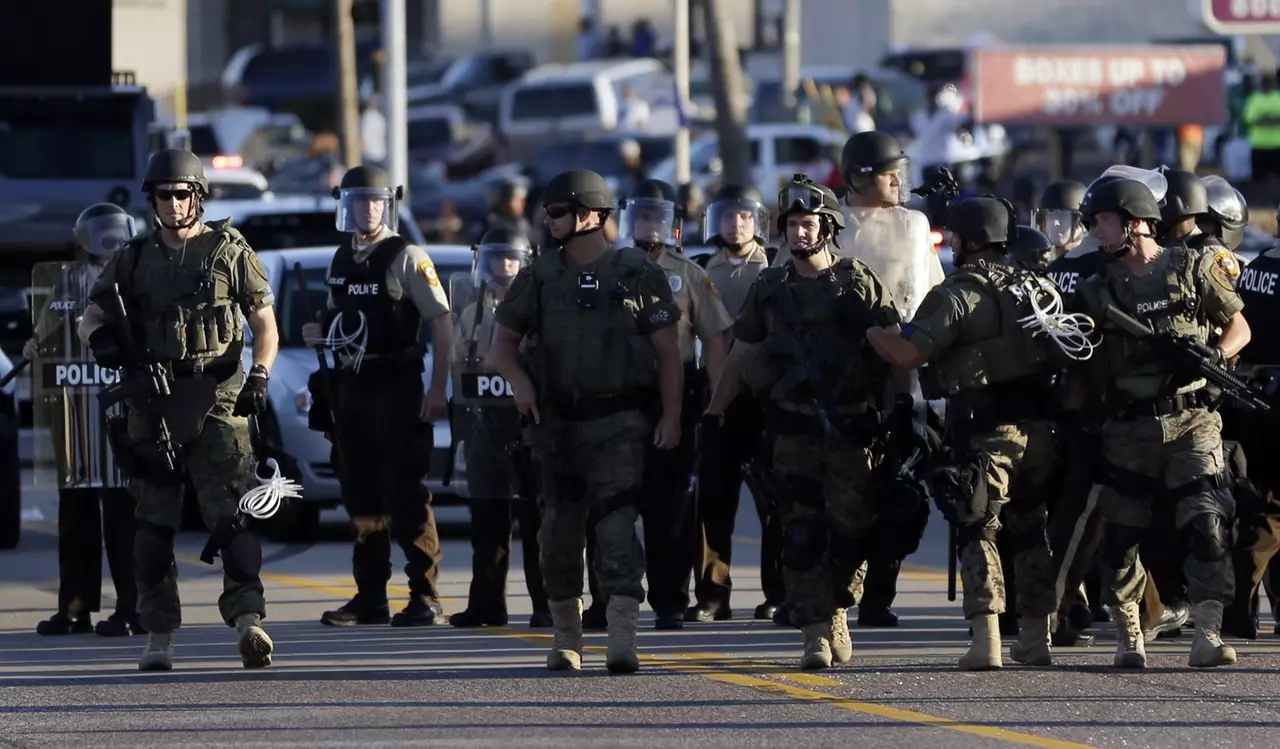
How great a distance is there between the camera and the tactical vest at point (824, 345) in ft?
30.1

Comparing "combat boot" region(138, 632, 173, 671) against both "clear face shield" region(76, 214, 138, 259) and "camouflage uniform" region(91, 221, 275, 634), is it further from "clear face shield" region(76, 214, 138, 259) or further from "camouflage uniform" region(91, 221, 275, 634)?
Answer: "clear face shield" region(76, 214, 138, 259)

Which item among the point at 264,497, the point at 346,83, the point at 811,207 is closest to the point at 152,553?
the point at 264,497

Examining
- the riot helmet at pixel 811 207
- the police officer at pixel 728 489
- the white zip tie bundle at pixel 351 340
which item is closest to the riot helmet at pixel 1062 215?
the police officer at pixel 728 489

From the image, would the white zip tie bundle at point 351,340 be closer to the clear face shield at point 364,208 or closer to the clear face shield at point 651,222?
the clear face shield at point 364,208

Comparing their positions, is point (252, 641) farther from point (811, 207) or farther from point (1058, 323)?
point (1058, 323)

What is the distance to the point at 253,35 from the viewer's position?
172 feet

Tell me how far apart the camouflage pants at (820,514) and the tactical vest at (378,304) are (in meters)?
2.12

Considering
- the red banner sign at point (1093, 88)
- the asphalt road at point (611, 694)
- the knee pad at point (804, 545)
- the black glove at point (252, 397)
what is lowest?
the asphalt road at point (611, 694)

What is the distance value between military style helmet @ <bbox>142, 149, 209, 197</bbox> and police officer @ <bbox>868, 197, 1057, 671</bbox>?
2595 mm

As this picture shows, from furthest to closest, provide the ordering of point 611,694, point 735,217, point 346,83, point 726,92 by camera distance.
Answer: point 346,83, point 726,92, point 735,217, point 611,694

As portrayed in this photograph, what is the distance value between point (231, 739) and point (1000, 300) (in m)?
3.19

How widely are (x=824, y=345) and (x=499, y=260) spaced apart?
211 cm

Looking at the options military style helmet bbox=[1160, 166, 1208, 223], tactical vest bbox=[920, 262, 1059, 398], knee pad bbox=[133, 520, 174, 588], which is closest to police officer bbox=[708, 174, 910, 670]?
tactical vest bbox=[920, 262, 1059, 398]

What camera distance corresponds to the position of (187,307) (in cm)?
935
